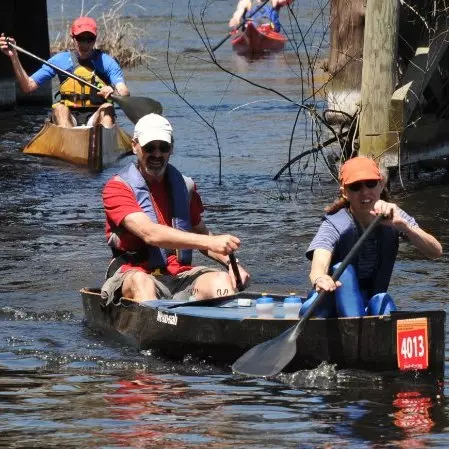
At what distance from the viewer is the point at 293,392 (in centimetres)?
727

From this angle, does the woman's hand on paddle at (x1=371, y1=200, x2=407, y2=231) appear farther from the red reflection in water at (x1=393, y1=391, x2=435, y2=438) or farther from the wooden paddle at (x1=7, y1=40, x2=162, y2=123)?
the wooden paddle at (x1=7, y1=40, x2=162, y2=123)

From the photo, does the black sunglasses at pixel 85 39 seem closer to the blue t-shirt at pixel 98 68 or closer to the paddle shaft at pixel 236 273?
the blue t-shirt at pixel 98 68

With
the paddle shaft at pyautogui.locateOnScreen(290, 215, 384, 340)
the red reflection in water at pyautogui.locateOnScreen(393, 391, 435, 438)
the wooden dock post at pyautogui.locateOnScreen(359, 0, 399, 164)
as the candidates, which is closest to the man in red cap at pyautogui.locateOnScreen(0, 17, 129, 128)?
the wooden dock post at pyautogui.locateOnScreen(359, 0, 399, 164)

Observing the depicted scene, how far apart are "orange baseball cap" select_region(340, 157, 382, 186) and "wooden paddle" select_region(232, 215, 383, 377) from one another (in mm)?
220

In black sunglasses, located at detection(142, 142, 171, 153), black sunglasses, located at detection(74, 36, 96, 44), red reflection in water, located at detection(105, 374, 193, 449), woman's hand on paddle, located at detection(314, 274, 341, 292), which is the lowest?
red reflection in water, located at detection(105, 374, 193, 449)

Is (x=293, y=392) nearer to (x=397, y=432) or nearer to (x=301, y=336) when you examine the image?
(x=301, y=336)

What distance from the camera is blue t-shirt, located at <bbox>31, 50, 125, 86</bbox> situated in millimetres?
15258

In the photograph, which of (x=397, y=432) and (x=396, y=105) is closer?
(x=397, y=432)

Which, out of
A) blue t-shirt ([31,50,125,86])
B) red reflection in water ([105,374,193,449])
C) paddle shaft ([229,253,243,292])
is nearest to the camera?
red reflection in water ([105,374,193,449])

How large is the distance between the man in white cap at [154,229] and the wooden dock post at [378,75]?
13.2ft

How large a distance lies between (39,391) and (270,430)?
1.31 m

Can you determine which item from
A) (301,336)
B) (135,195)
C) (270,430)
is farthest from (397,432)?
(135,195)

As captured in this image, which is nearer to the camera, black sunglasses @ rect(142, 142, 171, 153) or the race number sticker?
the race number sticker

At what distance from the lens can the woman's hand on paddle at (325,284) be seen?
7086mm
